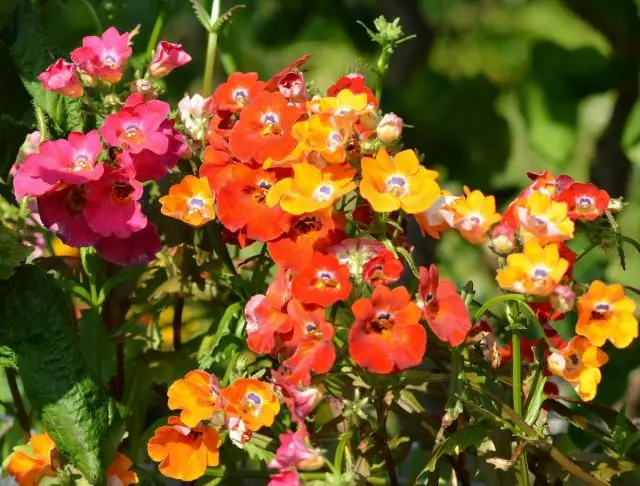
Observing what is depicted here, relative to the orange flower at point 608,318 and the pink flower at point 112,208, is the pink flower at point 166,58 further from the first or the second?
the orange flower at point 608,318

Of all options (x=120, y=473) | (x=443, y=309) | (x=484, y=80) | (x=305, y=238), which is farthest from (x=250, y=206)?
(x=484, y=80)

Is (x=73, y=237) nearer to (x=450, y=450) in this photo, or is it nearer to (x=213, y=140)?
(x=213, y=140)

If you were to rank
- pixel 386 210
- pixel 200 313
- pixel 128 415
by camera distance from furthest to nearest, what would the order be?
pixel 200 313, pixel 128 415, pixel 386 210

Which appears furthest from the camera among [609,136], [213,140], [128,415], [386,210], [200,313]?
[609,136]

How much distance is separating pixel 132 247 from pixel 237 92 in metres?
0.15

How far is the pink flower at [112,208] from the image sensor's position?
0.73m

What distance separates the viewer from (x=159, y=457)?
27.9 inches

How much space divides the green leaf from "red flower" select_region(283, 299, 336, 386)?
0.18 m

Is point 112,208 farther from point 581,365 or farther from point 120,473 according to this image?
point 581,365

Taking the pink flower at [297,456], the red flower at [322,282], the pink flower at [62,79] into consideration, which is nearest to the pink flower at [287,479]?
the pink flower at [297,456]

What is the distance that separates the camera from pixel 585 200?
708 mm

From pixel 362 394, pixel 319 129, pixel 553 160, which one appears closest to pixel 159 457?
pixel 362 394

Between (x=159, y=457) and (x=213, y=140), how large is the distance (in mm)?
237

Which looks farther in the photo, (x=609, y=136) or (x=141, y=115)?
(x=609, y=136)
